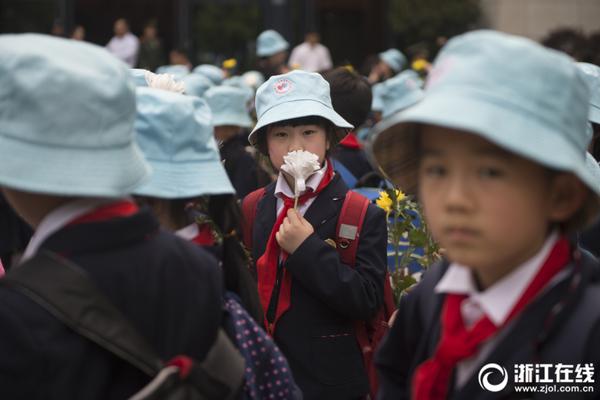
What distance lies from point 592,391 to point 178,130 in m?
1.33

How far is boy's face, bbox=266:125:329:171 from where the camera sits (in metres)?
4.27

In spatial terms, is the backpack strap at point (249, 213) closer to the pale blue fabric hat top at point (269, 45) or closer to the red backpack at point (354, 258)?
the red backpack at point (354, 258)

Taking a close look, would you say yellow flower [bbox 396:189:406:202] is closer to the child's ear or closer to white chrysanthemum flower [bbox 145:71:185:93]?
white chrysanthemum flower [bbox 145:71:185:93]

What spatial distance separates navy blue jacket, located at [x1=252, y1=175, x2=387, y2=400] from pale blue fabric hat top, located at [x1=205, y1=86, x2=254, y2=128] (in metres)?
3.70

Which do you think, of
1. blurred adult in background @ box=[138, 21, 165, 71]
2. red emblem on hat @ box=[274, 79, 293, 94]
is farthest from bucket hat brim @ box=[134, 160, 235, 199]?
blurred adult in background @ box=[138, 21, 165, 71]

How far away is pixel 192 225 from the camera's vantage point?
296 cm

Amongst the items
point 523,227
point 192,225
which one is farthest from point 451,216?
point 192,225

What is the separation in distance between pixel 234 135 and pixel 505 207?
17.5 feet

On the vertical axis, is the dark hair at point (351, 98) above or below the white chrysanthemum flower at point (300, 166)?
below

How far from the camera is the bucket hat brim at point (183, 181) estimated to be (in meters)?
2.79

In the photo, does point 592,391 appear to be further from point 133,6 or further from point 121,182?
point 133,6

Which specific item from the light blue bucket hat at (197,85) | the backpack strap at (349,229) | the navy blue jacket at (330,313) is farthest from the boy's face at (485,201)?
the light blue bucket hat at (197,85)

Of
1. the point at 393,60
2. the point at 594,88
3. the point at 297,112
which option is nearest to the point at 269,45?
the point at 393,60

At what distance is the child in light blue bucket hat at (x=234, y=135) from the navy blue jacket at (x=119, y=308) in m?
3.66
